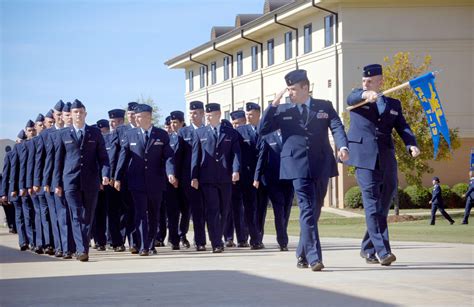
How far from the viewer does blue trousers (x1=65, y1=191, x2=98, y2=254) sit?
1598 centimetres

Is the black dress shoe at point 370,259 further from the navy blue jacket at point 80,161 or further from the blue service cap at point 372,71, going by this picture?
the navy blue jacket at point 80,161

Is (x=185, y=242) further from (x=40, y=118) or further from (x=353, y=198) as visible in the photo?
(x=353, y=198)

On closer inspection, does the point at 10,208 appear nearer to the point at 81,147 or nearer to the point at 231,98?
the point at 81,147

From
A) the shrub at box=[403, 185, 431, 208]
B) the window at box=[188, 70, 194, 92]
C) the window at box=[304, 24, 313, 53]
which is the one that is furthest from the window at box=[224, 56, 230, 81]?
the shrub at box=[403, 185, 431, 208]

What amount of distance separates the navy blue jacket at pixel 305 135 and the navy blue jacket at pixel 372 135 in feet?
1.41

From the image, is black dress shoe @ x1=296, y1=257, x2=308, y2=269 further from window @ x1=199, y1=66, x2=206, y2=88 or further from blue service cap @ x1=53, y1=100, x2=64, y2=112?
window @ x1=199, y1=66, x2=206, y2=88

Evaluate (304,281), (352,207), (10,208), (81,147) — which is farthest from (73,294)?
(352,207)

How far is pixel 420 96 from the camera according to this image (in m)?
14.7

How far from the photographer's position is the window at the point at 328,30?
5194 cm

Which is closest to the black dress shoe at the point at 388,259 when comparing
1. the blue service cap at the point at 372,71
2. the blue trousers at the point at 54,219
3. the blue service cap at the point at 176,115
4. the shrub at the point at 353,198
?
the blue service cap at the point at 372,71

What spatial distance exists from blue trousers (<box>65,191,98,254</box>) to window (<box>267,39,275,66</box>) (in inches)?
1726

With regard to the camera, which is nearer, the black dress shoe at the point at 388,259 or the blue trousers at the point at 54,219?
the black dress shoe at the point at 388,259

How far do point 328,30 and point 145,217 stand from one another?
120 ft

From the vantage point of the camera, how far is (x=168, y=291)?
35.8ft
